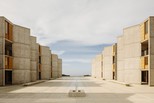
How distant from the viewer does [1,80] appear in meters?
29.3

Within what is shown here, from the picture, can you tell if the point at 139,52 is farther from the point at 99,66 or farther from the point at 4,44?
the point at 99,66

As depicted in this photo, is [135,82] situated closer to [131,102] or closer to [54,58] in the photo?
[131,102]

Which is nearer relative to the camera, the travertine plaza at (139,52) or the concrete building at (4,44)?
the concrete building at (4,44)

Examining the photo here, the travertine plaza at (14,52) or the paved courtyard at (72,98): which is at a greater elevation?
the travertine plaza at (14,52)

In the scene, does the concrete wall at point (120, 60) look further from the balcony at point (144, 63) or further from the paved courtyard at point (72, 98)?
the paved courtyard at point (72, 98)

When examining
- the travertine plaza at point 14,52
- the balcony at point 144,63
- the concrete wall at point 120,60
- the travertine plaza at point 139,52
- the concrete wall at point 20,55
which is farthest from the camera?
the concrete wall at point 120,60

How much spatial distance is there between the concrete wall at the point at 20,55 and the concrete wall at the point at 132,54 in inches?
634

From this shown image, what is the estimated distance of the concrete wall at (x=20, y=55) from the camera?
33625mm

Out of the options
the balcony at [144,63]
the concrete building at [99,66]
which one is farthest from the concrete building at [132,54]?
the concrete building at [99,66]

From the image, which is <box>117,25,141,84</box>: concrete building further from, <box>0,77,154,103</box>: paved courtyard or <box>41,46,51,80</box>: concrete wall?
<box>41,46,51,80</box>: concrete wall

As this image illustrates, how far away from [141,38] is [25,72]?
18519 millimetres

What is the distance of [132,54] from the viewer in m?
36.2

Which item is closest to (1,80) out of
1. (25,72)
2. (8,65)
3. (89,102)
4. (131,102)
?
(8,65)

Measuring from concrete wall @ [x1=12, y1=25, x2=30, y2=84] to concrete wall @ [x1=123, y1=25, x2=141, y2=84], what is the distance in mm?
16105
